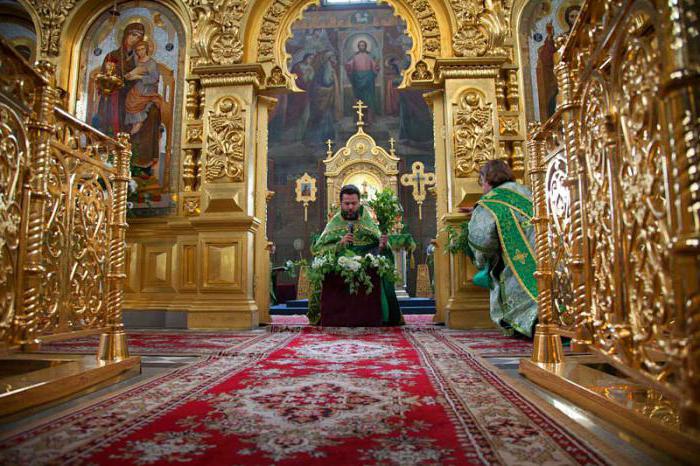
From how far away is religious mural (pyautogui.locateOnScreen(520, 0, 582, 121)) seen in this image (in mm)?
6285

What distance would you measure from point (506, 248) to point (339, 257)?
6.39ft

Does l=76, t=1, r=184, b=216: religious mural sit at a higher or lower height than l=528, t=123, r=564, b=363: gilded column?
higher

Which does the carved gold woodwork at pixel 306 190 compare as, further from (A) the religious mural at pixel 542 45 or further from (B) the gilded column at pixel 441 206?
(A) the religious mural at pixel 542 45

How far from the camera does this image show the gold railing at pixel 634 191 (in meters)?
1.17

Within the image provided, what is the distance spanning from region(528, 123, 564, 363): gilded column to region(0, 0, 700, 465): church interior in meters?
0.01

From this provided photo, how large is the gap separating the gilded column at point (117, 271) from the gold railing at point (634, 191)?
234 cm

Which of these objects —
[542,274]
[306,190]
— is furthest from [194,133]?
[306,190]

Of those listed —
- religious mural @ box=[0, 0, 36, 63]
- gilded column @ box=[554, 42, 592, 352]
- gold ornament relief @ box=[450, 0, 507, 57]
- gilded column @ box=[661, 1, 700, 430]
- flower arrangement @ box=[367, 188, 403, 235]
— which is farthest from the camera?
flower arrangement @ box=[367, 188, 403, 235]

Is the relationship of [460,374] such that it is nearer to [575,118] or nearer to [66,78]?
[575,118]


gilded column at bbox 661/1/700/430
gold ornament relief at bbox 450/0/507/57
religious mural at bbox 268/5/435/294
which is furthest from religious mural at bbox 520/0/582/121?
religious mural at bbox 268/5/435/294

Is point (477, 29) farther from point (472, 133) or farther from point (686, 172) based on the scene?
point (686, 172)

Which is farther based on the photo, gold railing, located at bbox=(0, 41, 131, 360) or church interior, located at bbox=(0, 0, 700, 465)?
gold railing, located at bbox=(0, 41, 131, 360)

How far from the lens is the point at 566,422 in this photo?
165cm

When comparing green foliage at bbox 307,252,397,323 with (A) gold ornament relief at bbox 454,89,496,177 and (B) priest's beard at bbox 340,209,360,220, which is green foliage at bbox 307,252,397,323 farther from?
(A) gold ornament relief at bbox 454,89,496,177
